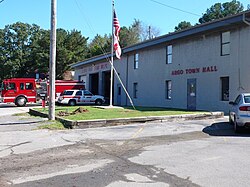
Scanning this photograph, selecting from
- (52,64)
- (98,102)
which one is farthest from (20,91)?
(52,64)

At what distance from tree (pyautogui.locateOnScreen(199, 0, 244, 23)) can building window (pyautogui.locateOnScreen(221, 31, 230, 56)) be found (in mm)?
49354

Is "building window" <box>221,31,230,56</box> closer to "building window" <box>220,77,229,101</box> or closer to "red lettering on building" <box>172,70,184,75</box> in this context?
"building window" <box>220,77,229,101</box>

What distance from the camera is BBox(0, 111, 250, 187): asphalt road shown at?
615cm

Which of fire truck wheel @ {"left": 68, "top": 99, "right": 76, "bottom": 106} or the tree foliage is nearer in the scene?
fire truck wheel @ {"left": 68, "top": 99, "right": 76, "bottom": 106}

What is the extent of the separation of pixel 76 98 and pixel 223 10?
50.3m

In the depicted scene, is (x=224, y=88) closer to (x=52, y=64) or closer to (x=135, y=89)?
(x=52, y=64)

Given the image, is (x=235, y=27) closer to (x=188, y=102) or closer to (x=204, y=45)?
(x=204, y=45)

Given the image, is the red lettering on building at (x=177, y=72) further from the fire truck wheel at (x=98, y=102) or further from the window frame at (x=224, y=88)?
the fire truck wheel at (x=98, y=102)

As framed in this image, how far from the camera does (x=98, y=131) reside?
13.0m

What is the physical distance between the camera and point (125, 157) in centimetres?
822

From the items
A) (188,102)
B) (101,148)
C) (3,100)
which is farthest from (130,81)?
(101,148)

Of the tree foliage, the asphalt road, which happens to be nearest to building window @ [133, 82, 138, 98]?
the asphalt road

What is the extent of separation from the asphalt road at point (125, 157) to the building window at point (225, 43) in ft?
30.1

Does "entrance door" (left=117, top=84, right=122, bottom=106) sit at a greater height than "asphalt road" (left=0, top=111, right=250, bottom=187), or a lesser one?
greater
